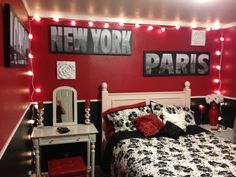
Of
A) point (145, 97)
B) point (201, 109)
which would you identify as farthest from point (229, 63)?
point (145, 97)

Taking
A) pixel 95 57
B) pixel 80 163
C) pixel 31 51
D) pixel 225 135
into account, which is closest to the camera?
pixel 80 163

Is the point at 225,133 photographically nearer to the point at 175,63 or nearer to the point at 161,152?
the point at 175,63

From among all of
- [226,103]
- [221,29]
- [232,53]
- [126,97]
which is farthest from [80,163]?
[221,29]

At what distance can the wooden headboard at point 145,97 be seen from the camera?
3236mm

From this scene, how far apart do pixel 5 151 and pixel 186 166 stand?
5.11 feet

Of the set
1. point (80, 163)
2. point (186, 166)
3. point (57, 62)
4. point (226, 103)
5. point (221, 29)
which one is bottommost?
point (80, 163)

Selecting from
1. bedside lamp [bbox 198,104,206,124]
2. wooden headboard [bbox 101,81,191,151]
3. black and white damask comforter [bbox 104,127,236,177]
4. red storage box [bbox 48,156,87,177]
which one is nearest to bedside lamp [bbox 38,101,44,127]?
red storage box [bbox 48,156,87,177]

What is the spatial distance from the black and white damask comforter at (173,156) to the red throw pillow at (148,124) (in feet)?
0.30

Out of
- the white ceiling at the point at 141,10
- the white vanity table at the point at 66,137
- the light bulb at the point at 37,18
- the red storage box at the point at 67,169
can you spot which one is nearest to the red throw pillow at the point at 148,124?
the white vanity table at the point at 66,137

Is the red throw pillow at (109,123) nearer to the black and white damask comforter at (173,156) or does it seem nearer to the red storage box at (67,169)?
the black and white damask comforter at (173,156)

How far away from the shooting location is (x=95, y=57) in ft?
10.6

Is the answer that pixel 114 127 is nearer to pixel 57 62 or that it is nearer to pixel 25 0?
pixel 57 62

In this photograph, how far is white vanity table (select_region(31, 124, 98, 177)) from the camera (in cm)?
265

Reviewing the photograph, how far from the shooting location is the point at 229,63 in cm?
367
